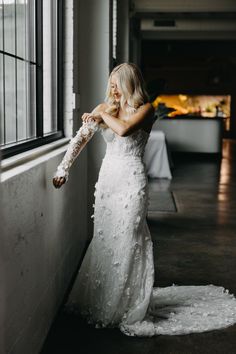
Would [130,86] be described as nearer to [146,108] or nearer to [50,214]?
[146,108]

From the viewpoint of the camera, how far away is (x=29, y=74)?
3463 millimetres

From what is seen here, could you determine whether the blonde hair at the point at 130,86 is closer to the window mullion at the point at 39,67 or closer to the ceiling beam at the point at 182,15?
the window mullion at the point at 39,67

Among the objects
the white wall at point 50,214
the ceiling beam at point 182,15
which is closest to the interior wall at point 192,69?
the ceiling beam at point 182,15

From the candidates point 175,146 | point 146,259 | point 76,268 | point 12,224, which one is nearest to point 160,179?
point 175,146

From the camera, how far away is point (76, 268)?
446 cm

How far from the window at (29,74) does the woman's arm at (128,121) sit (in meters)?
0.49

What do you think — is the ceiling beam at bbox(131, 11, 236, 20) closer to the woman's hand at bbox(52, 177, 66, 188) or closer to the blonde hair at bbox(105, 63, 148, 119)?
the blonde hair at bbox(105, 63, 148, 119)

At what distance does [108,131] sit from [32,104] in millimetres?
557

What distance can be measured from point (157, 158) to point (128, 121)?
294 inches

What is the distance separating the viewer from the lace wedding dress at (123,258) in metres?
3.37

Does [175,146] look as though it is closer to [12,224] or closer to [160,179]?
[160,179]

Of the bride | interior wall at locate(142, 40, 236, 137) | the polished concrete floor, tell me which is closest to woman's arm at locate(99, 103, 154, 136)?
the bride

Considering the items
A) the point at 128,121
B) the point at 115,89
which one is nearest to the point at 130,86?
the point at 115,89

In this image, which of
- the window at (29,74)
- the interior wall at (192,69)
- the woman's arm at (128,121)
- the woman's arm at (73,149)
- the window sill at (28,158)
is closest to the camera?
the window sill at (28,158)
